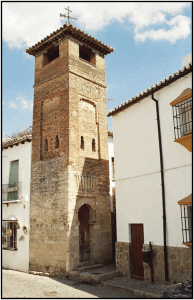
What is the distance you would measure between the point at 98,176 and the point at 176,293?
770 cm

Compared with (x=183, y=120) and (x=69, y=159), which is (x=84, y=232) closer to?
(x=69, y=159)

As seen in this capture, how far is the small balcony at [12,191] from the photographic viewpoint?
1459cm

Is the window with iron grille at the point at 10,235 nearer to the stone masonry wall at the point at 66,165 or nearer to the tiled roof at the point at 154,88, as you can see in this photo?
the stone masonry wall at the point at 66,165

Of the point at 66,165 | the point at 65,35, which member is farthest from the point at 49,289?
the point at 65,35

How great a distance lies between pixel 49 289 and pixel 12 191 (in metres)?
6.29

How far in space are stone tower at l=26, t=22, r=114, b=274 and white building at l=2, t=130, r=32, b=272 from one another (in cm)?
55

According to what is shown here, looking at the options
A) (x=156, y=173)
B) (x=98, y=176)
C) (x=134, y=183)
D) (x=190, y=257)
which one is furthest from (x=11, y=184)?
(x=190, y=257)

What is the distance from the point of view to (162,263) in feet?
30.2

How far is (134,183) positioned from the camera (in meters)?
10.7

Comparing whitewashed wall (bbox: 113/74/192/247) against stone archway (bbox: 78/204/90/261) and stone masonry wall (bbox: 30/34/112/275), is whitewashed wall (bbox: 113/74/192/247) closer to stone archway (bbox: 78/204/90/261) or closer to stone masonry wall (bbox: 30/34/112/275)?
stone masonry wall (bbox: 30/34/112/275)

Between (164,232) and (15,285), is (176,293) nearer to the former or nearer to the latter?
(164,232)

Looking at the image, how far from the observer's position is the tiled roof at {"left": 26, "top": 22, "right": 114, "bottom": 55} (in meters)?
13.5

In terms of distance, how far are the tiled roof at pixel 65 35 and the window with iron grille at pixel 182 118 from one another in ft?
22.7

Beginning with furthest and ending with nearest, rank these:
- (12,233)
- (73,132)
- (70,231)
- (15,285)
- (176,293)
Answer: (12,233)
(73,132)
(70,231)
(15,285)
(176,293)
